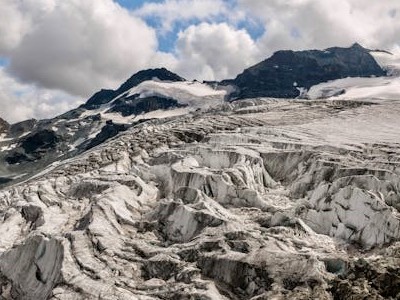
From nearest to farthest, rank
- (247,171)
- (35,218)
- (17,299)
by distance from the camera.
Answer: (17,299) < (35,218) < (247,171)

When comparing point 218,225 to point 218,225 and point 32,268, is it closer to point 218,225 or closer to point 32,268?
point 218,225

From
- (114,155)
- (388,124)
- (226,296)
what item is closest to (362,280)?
(226,296)

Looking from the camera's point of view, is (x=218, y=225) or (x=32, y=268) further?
(x=32, y=268)

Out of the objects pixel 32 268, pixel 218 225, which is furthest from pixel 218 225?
pixel 32 268

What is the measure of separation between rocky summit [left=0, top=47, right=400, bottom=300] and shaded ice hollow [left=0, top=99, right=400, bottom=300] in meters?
0.10

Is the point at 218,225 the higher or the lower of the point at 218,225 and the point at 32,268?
the higher

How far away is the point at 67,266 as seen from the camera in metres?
44.6

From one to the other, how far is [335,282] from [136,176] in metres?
31.9

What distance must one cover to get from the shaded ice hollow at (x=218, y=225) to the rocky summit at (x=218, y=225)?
10cm

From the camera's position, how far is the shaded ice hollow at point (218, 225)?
4016cm

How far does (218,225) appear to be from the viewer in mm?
48406

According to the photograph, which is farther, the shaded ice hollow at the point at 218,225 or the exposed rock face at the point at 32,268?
the exposed rock face at the point at 32,268

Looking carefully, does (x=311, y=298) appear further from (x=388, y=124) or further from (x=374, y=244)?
(x=388, y=124)

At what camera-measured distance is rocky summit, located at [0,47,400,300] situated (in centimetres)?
4012
